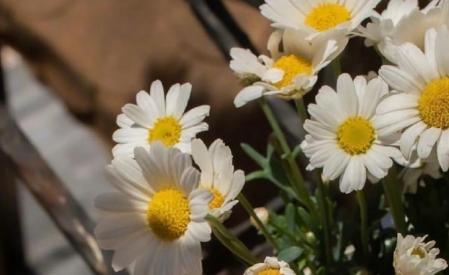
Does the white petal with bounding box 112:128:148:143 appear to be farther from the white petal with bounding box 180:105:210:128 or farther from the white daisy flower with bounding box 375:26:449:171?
the white daisy flower with bounding box 375:26:449:171

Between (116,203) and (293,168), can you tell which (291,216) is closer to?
(293,168)

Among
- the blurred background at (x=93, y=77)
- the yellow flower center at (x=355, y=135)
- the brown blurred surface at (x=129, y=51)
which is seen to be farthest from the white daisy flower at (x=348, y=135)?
the brown blurred surface at (x=129, y=51)

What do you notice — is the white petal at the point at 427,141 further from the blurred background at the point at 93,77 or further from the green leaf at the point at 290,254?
the blurred background at the point at 93,77

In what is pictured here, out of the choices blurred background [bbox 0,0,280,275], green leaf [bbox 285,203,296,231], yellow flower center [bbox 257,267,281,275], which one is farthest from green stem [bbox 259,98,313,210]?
blurred background [bbox 0,0,280,275]

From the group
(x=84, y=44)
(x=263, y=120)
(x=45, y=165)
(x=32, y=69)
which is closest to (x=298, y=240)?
(x=45, y=165)

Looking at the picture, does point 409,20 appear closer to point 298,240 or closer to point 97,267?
point 298,240
